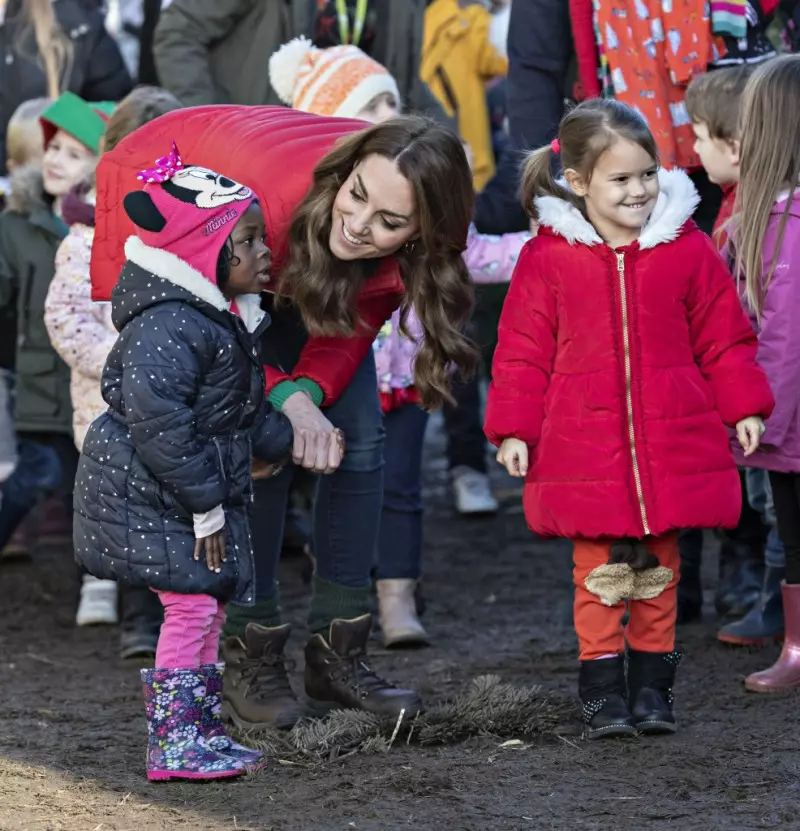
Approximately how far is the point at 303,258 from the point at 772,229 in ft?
4.39

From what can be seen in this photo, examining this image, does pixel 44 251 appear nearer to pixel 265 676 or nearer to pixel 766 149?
pixel 265 676

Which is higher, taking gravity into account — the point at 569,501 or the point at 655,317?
the point at 655,317

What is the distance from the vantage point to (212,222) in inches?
151

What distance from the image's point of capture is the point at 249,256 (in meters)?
3.91

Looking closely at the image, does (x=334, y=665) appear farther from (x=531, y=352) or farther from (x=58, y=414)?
(x=58, y=414)

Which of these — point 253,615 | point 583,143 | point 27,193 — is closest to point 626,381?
point 583,143

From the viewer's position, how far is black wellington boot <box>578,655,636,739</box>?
4.09 metres

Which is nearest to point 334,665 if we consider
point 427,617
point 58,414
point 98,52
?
point 427,617

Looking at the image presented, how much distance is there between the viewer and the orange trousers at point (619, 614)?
414cm

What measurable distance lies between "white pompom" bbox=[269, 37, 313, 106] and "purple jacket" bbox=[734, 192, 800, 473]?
176 cm

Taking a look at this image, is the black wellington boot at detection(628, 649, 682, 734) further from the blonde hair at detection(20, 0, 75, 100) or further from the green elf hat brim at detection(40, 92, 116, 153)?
the blonde hair at detection(20, 0, 75, 100)

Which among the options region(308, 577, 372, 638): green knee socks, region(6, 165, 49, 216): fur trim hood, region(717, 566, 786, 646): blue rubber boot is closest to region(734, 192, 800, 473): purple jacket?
region(717, 566, 786, 646): blue rubber boot

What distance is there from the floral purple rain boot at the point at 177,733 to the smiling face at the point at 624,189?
149 centimetres

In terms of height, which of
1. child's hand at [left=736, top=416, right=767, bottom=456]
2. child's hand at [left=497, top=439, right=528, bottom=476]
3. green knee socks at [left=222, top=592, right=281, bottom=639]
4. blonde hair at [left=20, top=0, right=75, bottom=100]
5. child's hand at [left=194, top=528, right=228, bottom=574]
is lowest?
Result: green knee socks at [left=222, top=592, right=281, bottom=639]
